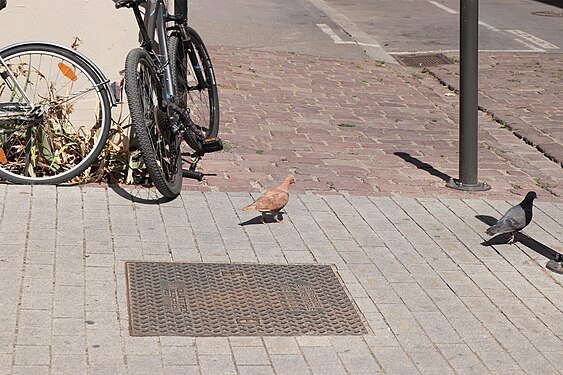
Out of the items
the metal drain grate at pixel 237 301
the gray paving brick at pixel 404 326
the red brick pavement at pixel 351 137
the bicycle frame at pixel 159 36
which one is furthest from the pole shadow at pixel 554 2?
the gray paving brick at pixel 404 326

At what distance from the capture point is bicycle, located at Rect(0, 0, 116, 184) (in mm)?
6785

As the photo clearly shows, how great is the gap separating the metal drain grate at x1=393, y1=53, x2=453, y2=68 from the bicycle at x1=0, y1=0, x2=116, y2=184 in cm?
671

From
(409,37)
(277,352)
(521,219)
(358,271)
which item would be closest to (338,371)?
(277,352)

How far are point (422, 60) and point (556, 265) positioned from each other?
776 centimetres

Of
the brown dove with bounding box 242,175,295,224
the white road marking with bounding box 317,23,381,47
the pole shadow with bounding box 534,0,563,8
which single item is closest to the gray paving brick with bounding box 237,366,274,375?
the brown dove with bounding box 242,175,295,224

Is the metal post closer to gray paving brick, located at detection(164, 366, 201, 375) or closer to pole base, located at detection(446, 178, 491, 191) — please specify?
pole base, located at detection(446, 178, 491, 191)

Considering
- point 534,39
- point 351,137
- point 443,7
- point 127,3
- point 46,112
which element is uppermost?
point 127,3

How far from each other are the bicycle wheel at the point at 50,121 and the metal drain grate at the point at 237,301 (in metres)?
1.51

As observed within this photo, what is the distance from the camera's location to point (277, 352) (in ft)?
15.6

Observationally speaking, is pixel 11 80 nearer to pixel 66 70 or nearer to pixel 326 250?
pixel 66 70

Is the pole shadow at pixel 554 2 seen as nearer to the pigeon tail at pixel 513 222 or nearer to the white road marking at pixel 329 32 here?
the white road marking at pixel 329 32

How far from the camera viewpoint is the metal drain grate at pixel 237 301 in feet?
16.4

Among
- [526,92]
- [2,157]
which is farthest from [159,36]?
[526,92]

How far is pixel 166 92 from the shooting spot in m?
6.85
